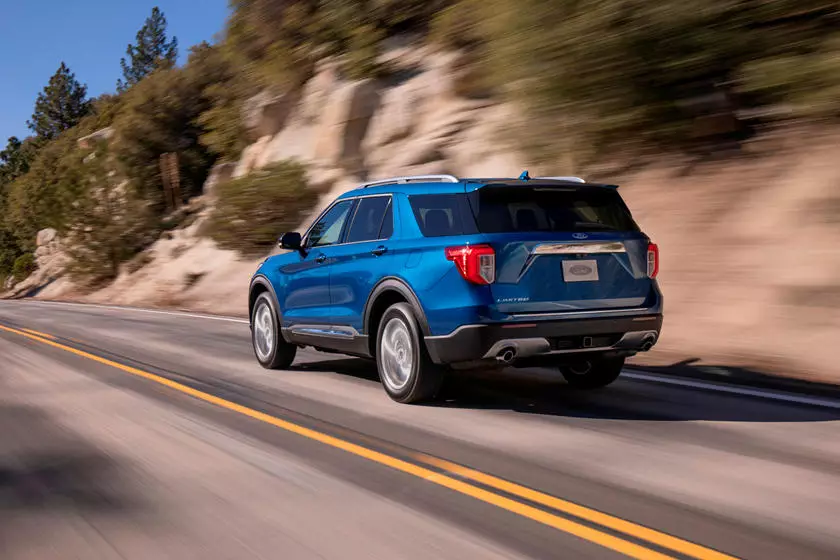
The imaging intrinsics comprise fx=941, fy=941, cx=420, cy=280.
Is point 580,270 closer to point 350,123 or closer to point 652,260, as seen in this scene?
point 652,260

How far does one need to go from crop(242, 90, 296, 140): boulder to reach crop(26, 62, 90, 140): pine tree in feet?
211

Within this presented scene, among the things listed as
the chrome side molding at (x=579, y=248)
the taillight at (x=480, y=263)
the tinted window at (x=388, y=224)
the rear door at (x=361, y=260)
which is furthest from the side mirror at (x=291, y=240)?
the chrome side molding at (x=579, y=248)

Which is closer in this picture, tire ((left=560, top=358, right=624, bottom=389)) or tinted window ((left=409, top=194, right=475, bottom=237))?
tinted window ((left=409, top=194, right=475, bottom=237))

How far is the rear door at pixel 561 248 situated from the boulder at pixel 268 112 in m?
21.8

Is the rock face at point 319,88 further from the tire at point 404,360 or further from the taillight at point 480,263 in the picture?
the taillight at point 480,263

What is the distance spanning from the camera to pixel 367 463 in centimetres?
562

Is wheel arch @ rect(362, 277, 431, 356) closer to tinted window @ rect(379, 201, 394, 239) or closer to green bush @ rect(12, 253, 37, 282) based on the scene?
tinted window @ rect(379, 201, 394, 239)

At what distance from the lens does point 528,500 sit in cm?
474

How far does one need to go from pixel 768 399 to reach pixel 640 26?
6.35 m

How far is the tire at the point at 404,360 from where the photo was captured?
7258 mm

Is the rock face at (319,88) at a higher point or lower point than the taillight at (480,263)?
higher

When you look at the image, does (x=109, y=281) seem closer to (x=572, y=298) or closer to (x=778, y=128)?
(x=778, y=128)

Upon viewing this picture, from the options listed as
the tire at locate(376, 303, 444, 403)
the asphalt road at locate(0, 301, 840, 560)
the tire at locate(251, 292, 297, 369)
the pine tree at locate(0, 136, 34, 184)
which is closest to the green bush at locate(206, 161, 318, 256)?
the tire at locate(251, 292, 297, 369)

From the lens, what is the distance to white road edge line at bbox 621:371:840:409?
7375 mm
